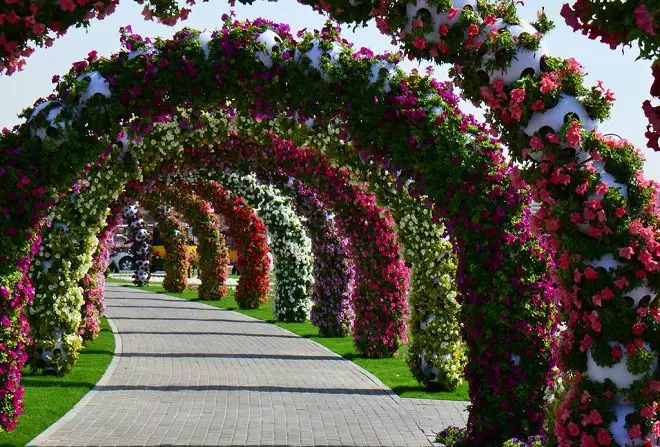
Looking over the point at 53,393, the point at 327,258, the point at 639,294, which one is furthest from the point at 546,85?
the point at 327,258

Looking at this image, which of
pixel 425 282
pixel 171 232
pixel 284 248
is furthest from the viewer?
pixel 171 232

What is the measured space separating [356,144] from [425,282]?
359 centimetres

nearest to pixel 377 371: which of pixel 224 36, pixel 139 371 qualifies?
pixel 139 371

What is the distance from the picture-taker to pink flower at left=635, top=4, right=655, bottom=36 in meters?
3.88

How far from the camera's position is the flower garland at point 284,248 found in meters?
23.1

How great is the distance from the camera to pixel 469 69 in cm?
710

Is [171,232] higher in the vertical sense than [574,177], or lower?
higher

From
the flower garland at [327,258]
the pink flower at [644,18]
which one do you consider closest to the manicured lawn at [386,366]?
the flower garland at [327,258]

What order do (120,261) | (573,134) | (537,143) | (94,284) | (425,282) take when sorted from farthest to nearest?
(120,261)
(94,284)
(425,282)
(537,143)
(573,134)

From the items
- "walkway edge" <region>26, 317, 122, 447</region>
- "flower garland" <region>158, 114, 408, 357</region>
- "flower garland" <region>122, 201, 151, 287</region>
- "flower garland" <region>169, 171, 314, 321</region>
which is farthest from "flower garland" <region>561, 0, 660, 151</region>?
"flower garland" <region>122, 201, 151, 287</region>

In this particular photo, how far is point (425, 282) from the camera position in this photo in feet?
40.3

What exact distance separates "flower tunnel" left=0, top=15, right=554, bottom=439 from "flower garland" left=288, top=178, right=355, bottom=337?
9.91 meters

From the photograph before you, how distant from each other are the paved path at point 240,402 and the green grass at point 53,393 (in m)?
0.19

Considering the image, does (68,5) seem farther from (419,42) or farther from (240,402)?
(240,402)
